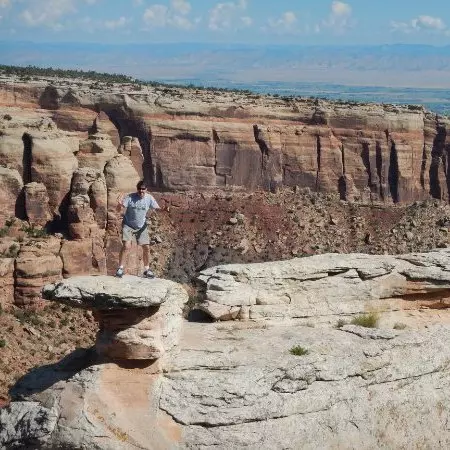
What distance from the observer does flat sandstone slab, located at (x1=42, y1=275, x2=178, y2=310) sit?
20922mm

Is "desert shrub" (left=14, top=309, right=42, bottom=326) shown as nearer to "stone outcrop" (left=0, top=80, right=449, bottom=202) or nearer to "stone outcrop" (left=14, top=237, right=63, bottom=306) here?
"stone outcrop" (left=14, top=237, right=63, bottom=306)

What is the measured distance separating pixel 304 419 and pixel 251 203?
177 feet

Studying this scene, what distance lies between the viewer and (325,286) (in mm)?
26719

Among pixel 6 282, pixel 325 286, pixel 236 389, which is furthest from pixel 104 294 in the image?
pixel 6 282

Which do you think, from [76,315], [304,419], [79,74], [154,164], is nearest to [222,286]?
[304,419]

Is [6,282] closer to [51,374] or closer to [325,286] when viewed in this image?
[51,374]

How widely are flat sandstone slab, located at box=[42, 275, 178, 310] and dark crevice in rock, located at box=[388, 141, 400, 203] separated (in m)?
62.6

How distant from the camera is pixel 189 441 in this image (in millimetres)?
20562

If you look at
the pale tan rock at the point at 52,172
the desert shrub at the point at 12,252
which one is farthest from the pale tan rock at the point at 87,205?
the desert shrub at the point at 12,252

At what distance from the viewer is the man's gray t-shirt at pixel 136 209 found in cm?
2358

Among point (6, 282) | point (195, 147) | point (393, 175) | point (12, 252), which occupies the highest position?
point (195, 147)

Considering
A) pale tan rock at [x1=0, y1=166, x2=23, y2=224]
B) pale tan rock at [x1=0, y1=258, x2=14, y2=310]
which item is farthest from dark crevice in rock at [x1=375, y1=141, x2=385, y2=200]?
pale tan rock at [x1=0, y1=258, x2=14, y2=310]

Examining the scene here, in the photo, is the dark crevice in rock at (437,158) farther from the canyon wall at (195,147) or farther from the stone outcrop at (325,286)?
the stone outcrop at (325,286)

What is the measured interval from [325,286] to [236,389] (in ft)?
21.7
